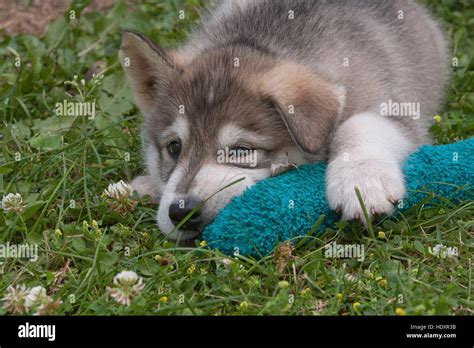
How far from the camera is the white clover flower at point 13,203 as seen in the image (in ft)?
12.9

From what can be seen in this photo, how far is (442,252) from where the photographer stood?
3.45 m

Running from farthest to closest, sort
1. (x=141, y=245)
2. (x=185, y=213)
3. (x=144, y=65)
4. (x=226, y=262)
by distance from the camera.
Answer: (x=144, y=65) → (x=141, y=245) → (x=185, y=213) → (x=226, y=262)

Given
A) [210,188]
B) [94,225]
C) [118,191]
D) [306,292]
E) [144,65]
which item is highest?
[144,65]

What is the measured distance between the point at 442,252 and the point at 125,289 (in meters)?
1.41

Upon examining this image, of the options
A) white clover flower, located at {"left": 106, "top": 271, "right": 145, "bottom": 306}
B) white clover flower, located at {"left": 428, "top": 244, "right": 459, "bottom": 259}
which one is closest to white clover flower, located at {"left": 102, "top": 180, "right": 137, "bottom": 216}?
white clover flower, located at {"left": 106, "top": 271, "right": 145, "bottom": 306}

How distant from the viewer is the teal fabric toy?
3473mm

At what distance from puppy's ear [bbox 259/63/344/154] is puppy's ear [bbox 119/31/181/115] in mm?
611

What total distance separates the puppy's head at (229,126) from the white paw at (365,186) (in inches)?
7.5

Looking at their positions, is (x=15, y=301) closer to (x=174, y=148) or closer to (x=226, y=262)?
(x=226, y=262)

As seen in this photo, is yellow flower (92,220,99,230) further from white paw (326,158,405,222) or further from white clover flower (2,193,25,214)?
white paw (326,158,405,222)

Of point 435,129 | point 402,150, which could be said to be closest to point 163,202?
point 402,150

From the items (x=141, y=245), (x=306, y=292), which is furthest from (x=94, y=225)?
(x=306, y=292)

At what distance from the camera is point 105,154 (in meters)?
4.73
